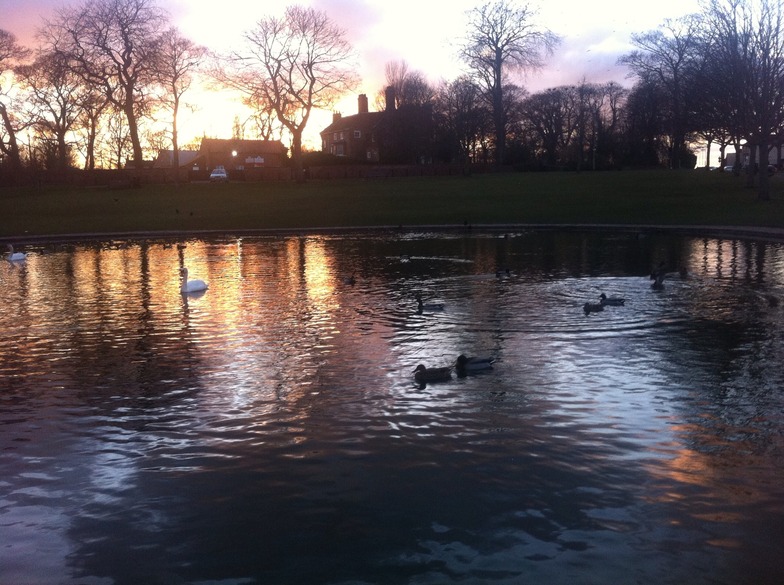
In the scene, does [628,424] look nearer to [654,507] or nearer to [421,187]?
[654,507]

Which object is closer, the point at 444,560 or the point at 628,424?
the point at 444,560

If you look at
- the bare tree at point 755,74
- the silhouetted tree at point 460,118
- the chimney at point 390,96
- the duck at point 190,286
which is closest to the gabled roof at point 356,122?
the chimney at point 390,96

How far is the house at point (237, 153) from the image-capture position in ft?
342

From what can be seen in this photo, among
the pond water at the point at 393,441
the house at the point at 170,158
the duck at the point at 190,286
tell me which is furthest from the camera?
the house at the point at 170,158

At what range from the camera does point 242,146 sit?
347 feet

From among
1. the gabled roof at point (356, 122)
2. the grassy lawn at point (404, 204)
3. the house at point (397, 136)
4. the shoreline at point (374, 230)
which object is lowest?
the shoreline at point (374, 230)

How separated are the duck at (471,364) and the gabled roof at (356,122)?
82375 millimetres

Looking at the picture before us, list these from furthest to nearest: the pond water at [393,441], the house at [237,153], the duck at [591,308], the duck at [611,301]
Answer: the house at [237,153] < the duck at [611,301] < the duck at [591,308] < the pond water at [393,441]

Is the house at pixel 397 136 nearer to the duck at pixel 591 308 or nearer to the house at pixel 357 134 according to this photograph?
the house at pixel 357 134

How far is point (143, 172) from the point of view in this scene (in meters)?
67.4

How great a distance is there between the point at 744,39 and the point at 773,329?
112ft

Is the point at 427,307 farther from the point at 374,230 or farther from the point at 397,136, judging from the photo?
the point at 397,136

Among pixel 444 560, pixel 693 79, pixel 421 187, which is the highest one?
pixel 693 79

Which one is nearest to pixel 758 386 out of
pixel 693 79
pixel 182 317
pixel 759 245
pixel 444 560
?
pixel 444 560
